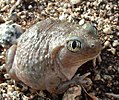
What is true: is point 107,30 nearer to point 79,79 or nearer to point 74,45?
point 79,79

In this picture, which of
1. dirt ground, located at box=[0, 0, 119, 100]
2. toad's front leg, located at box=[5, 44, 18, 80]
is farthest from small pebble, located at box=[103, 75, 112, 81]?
toad's front leg, located at box=[5, 44, 18, 80]

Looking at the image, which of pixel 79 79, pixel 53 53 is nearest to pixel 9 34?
pixel 53 53

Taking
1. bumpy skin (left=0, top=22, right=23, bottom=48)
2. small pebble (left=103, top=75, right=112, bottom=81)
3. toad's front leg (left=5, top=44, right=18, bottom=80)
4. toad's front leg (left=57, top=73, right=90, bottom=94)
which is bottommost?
small pebble (left=103, top=75, right=112, bottom=81)

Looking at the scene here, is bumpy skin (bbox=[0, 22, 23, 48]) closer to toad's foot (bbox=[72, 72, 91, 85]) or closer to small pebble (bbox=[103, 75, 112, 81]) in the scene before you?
toad's foot (bbox=[72, 72, 91, 85])

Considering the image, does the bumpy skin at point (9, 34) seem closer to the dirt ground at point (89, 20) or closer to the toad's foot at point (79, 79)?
the dirt ground at point (89, 20)

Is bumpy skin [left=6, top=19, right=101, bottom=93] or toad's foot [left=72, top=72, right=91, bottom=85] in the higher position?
bumpy skin [left=6, top=19, right=101, bottom=93]

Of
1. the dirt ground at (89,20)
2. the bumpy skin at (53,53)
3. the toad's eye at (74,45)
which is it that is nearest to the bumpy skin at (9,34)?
the dirt ground at (89,20)

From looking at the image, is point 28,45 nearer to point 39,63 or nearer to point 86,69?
point 39,63
